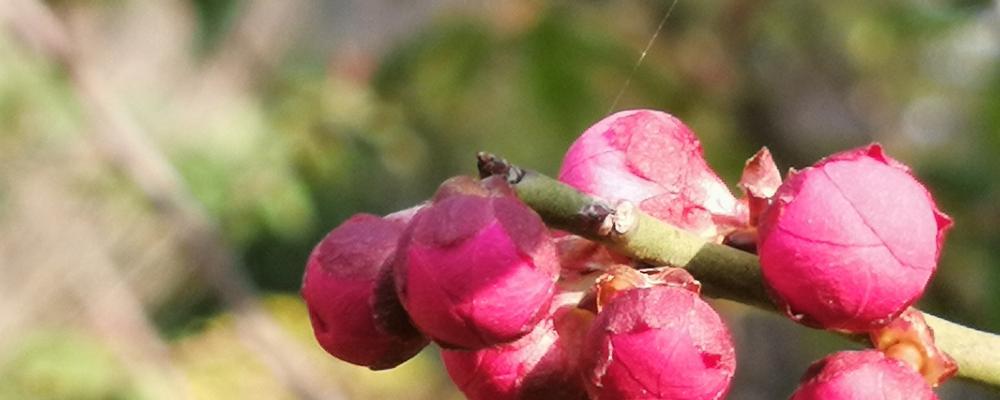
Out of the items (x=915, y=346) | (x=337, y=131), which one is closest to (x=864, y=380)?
(x=915, y=346)

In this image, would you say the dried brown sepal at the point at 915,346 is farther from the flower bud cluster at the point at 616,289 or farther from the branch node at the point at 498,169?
the branch node at the point at 498,169

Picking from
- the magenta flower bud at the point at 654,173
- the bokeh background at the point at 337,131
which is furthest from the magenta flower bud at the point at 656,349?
the bokeh background at the point at 337,131

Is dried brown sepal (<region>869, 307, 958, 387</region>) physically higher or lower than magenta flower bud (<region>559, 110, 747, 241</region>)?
lower

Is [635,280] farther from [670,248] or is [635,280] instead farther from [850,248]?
[850,248]

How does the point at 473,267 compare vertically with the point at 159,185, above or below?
above

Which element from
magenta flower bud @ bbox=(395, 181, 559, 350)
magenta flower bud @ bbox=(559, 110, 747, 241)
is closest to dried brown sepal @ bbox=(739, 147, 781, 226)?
magenta flower bud @ bbox=(559, 110, 747, 241)

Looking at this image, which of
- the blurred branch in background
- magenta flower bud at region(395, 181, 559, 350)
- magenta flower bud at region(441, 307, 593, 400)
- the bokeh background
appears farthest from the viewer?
the bokeh background

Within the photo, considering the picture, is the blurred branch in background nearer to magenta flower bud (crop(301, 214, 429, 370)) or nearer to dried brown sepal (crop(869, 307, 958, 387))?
magenta flower bud (crop(301, 214, 429, 370))
